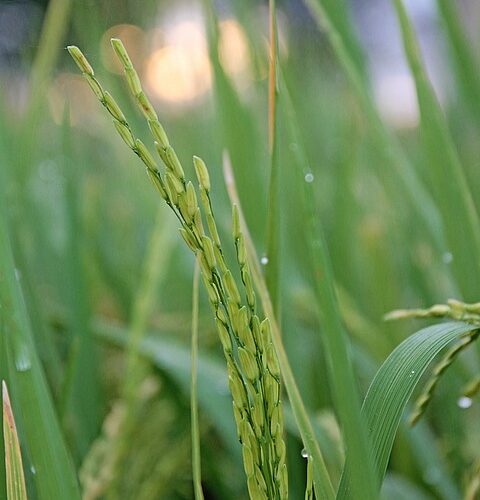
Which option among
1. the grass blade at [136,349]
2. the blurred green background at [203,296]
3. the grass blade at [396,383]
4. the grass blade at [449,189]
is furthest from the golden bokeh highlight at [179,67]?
the grass blade at [396,383]

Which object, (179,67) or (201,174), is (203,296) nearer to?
(201,174)

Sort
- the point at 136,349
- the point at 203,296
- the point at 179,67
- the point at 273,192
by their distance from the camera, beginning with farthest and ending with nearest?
the point at 179,67
the point at 203,296
the point at 136,349
the point at 273,192

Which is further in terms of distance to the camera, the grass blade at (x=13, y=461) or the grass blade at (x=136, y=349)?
the grass blade at (x=136, y=349)

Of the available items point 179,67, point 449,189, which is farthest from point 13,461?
point 179,67

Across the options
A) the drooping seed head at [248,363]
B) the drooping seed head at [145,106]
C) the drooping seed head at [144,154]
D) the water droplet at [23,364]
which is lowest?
the drooping seed head at [248,363]

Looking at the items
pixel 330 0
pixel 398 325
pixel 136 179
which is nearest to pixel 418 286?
pixel 398 325

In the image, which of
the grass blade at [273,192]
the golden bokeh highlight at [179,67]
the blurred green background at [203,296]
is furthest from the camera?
the golden bokeh highlight at [179,67]

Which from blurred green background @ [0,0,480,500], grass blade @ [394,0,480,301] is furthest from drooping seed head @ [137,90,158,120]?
grass blade @ [394,0,480,301]

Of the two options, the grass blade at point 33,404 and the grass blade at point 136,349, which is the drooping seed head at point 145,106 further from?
the grass blade at point 136,349
